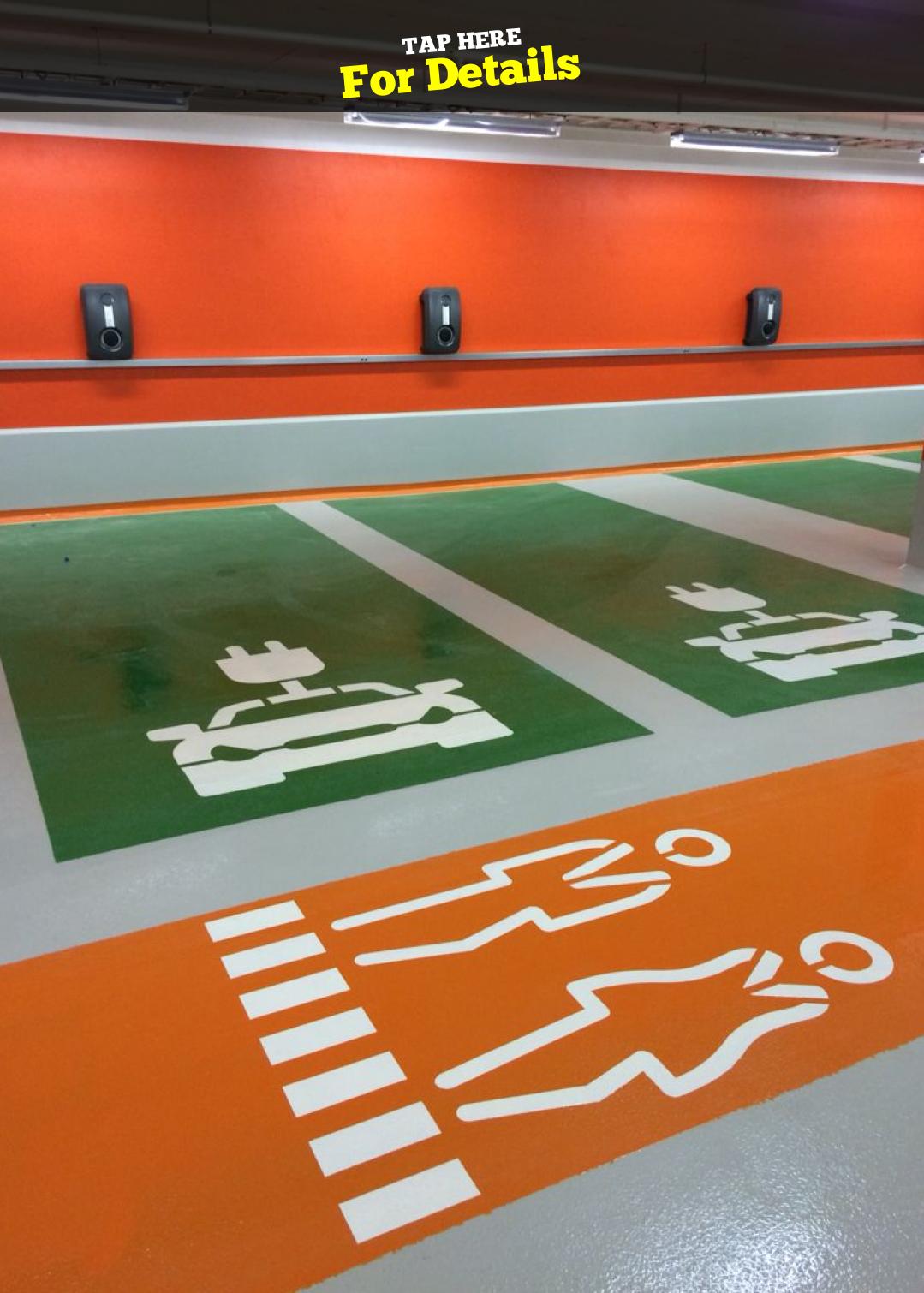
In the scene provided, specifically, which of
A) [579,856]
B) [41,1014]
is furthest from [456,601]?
[41,1014]

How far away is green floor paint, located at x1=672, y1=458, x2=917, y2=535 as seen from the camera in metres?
8.76

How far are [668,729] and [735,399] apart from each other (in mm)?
7228

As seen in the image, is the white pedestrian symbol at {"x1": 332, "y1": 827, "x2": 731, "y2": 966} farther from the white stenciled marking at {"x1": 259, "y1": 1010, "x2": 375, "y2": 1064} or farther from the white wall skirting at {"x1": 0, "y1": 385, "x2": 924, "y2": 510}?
the white wall skirting at {"x1": 0, "y1": 385, "x2": 924, "y2": 510}

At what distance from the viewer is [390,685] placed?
5023 mm

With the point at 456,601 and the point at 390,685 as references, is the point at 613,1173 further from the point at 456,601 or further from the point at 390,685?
the point at 456,601

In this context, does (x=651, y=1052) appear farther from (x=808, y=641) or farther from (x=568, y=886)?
(x=808, y=641)

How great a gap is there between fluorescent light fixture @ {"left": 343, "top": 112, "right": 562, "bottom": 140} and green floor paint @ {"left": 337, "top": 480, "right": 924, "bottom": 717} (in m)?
2.95

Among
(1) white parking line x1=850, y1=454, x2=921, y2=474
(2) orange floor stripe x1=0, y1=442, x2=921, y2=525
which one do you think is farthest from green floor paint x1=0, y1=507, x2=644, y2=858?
(1) white parking line x1=850, y1=454, x2=921, y2=474

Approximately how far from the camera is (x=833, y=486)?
992 cm

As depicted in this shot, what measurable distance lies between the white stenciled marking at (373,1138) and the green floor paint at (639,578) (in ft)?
9.17
